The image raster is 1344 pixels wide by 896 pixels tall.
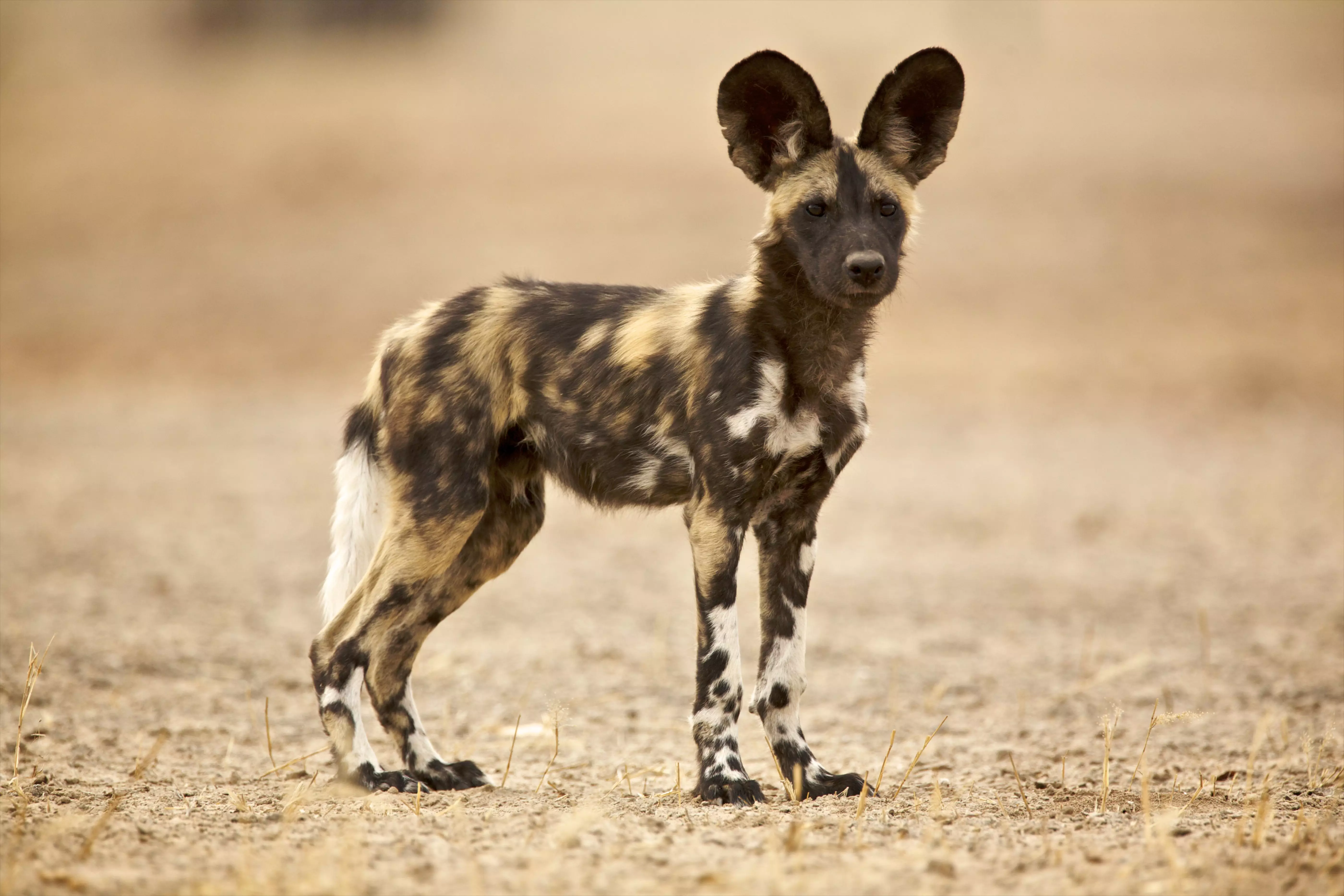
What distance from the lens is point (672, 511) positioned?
1248 cm

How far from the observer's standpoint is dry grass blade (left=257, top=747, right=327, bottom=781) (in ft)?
13.6

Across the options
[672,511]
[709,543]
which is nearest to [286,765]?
[709,543]

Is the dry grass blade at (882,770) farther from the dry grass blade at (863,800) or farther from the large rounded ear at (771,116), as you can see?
the large rounded ear at (771,116)

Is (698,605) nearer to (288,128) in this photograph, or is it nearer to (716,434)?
(716,434)

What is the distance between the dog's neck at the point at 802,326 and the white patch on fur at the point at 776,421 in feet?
0.17

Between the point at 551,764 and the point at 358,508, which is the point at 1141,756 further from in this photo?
the point at 358,508

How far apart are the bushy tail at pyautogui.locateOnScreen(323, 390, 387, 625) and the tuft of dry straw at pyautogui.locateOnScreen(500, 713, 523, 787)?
2.72 feet

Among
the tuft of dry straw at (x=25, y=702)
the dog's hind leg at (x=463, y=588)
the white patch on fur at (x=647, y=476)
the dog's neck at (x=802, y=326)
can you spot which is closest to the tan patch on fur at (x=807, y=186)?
the dog's neck at (x=802, y=326)

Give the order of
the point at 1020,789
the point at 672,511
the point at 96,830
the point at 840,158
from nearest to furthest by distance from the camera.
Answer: the point at 96,830 → the point at 1020,789 → the point at 840,158 → the point at 672,511

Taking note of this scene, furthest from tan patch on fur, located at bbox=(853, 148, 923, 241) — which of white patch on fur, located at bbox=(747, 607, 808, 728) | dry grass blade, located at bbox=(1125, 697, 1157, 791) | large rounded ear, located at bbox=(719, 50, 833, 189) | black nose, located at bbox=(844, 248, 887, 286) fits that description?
dry grass blade, located at bbox=(1125, 697, 1157, 791)

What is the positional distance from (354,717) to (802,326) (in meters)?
2.05

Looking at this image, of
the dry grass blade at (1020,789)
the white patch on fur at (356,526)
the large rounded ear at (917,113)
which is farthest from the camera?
the white patch on fur at (356,526)

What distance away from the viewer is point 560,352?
4.44 meters

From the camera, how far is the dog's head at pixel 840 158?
4.02m
